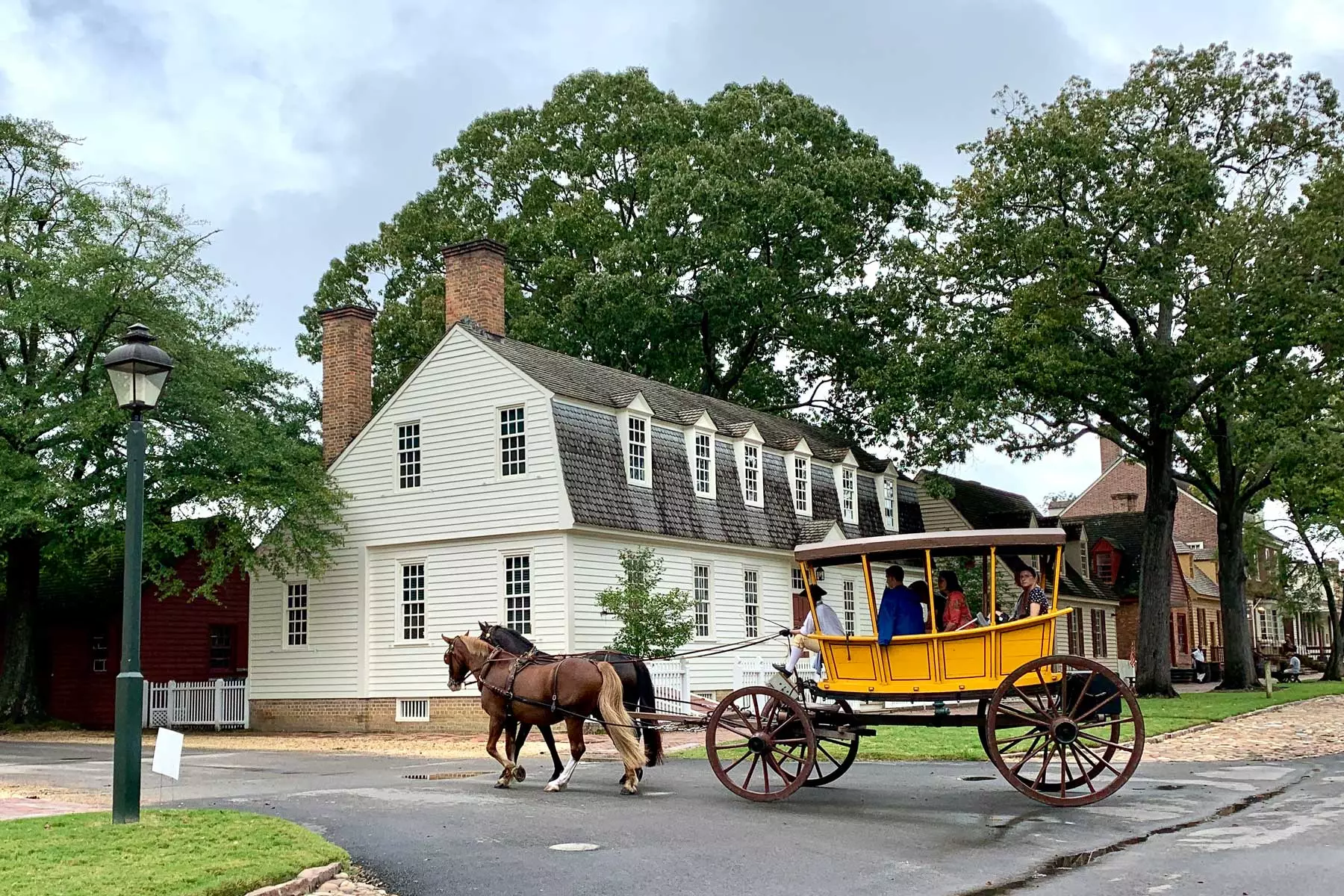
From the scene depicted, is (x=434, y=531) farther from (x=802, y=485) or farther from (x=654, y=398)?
(x=802, y=485)

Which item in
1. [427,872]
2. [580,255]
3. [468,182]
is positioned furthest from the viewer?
[468,182]

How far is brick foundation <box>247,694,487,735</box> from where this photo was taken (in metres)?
27.2

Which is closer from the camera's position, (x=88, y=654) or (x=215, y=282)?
(x=215, y=282)

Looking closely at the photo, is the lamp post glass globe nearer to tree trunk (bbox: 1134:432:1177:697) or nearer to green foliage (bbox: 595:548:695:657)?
green foliage (bbox: 595:548:695:657)

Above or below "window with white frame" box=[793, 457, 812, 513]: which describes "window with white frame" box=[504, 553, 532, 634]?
below

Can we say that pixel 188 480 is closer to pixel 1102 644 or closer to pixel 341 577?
pixel 341 577

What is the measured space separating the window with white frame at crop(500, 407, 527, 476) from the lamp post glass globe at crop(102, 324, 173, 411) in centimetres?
1489

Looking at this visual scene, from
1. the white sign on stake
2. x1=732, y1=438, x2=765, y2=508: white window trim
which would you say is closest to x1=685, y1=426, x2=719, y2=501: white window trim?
x1=732, y1=438, x2=765, y2=508: white window trim

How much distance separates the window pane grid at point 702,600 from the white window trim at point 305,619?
347 inches

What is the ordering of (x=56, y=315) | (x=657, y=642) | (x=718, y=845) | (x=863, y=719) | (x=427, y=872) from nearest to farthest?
(x=427, y=872)
(x=718, y=845)
(x=863, y=719)
(x=657, y=642)
(x=56, y=315)

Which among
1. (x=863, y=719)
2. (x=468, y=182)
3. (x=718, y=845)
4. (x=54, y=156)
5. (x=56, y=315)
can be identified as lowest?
(x=718, y=845)

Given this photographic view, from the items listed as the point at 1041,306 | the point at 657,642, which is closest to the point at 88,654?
the point at 657,642

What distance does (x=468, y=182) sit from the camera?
49000 millimetres

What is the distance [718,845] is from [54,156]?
27.2 meters
